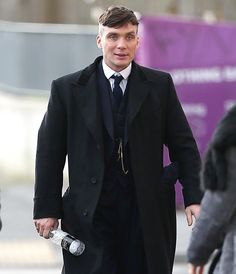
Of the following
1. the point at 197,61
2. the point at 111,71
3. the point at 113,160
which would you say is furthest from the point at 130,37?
the point at 197,61

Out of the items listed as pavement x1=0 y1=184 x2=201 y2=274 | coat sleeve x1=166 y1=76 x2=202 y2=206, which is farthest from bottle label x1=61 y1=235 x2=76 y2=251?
pavement x1=0 y1=184 x2=201 y2=274

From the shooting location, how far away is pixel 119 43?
529cm

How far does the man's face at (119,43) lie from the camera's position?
208 inches

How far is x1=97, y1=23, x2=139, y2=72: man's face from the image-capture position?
5293mm

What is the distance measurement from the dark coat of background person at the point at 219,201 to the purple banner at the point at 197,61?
23.7 ft

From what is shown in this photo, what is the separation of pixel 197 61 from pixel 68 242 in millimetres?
6499

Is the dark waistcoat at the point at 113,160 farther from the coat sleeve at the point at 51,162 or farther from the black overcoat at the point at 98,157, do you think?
the coat sleeve at the point at 51,162

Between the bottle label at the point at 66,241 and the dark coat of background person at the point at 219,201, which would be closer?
the dark coat of background person at the point at 219,201

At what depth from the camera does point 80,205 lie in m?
5.41

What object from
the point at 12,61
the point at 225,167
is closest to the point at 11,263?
the point at 225,167

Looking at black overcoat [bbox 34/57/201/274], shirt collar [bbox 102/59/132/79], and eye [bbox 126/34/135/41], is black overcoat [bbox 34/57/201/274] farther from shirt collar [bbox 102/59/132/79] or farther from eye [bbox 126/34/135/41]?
eye [bbox 126/34/135/41]

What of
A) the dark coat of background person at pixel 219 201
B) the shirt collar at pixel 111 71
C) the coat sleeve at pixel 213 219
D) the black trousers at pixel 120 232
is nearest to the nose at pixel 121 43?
the shirt collar at pixel 111 71

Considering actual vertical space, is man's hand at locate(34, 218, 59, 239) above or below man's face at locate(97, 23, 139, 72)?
below

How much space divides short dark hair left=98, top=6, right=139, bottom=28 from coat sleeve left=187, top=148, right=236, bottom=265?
55.9 inches
